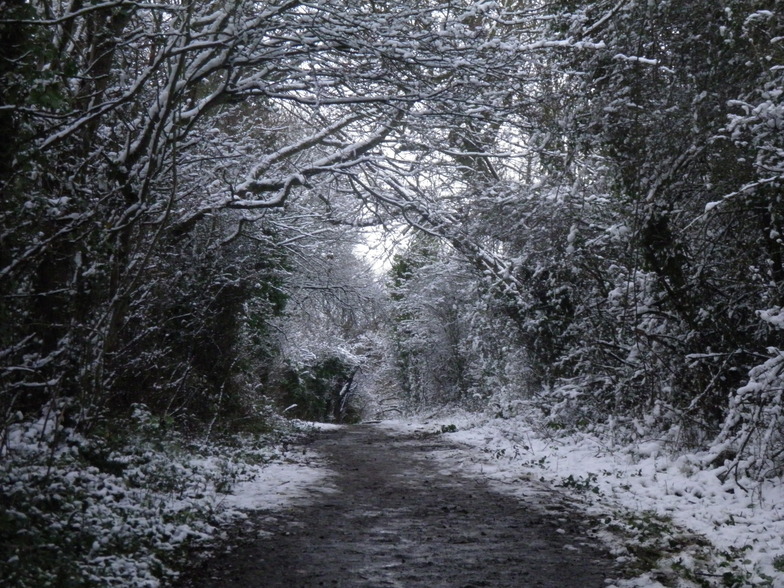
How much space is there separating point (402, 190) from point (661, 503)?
682 centimetres

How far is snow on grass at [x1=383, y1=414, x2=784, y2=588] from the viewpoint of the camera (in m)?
5.05

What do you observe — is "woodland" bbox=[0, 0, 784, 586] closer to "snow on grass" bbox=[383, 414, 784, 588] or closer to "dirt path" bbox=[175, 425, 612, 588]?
"snow on grass" bbox=[383, 414, 784, 588]

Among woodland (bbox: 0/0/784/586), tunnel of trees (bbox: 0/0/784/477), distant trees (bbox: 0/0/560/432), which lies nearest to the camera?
distant trees (bbox: 0/0/560/432)

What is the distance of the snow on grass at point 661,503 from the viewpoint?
5.05 metres

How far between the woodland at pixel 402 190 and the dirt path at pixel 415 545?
1.70m

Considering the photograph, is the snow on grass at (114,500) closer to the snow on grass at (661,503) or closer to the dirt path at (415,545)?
the dirt path at (415,545)

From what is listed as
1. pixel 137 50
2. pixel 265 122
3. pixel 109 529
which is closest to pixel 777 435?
pixel 109 529

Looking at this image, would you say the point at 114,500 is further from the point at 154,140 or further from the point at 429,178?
the point at 429,178

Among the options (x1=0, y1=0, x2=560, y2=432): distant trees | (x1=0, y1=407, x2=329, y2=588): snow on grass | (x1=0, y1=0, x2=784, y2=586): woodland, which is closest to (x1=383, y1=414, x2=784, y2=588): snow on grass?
(x1=0, y1=0, x2=784, y2=586): woodland

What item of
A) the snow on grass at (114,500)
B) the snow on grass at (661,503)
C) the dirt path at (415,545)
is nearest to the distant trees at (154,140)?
the snow on grass at (114,500)

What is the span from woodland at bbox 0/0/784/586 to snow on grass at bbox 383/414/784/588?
361 millimetres

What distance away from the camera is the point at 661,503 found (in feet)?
22.8

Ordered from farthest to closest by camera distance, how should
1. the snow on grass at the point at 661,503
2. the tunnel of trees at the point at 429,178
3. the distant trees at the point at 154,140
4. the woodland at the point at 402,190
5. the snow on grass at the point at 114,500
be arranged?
1. the tunnel of trees at the point at 429,178
2. the woodland at the point at 402,190
3. the distant trees at the point at 154,140
4. the snow on grass at the point at 661,503
5. the snow on grass at the point at 114,500

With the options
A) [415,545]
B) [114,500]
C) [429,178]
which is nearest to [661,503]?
[415,545]
